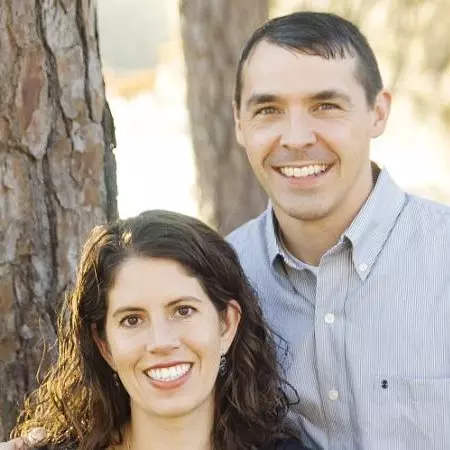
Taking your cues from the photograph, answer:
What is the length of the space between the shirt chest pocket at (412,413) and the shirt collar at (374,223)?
30cm

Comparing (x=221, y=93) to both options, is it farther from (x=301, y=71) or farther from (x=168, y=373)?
(x=168, y=373)

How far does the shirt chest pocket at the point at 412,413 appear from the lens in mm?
2797

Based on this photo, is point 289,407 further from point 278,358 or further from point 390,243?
point 390,243

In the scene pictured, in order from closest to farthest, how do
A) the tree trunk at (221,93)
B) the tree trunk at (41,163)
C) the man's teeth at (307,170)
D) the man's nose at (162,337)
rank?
the man's nose at (162,337) < the man's teeth at (307,170) < the tree trunk at (41,163) < the tree trunk at (221,93)

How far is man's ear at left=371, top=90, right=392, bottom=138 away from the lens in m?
3.05

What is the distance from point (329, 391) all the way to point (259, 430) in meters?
0.21

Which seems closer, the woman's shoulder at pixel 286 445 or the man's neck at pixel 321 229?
the woman's shoulder at pixel 286 445

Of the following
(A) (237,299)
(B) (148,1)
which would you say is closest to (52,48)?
(A) (237,299)

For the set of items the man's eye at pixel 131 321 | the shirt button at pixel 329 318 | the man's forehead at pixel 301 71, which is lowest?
the shirt button at pixel 329 318

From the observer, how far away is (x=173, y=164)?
1260 cm

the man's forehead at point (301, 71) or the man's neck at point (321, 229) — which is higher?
the man's forehead at point (301, 71)

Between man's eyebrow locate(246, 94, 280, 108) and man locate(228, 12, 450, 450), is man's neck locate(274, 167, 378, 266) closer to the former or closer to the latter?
man locate(228, 12, 450, 450)

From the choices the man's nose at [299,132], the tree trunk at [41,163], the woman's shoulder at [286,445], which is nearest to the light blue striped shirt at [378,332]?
the woman's shoulder at [286,445]

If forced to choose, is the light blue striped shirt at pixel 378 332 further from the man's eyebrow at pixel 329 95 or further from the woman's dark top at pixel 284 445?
the man's eyebrow at pixel 329 95
